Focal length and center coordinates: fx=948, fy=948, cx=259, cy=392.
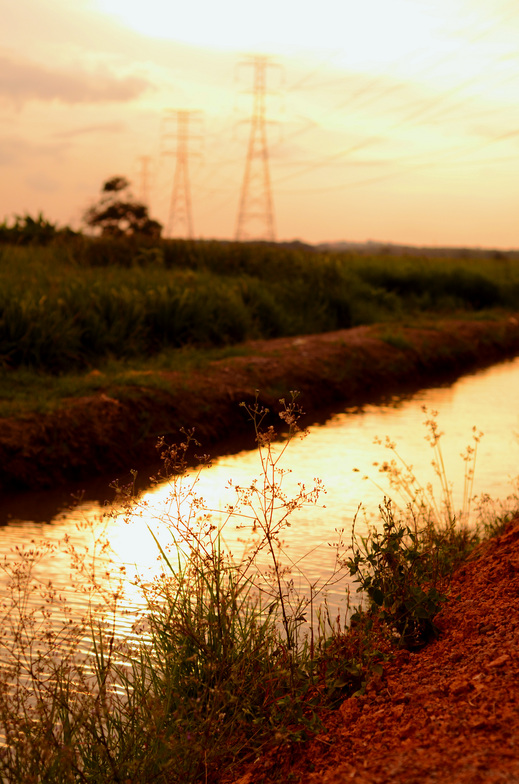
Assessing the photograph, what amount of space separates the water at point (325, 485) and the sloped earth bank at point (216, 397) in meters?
0.51

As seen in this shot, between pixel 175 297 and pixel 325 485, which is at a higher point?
pixel 175 297

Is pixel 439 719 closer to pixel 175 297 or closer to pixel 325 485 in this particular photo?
pixel 325 485

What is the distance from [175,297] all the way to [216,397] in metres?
2.98

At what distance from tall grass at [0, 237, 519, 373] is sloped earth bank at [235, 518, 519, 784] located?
6.63m

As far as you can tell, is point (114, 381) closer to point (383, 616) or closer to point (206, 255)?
point (383, 616)

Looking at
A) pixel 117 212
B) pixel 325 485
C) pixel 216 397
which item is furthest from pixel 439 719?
pixel 117 212

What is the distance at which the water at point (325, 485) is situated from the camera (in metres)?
4.56

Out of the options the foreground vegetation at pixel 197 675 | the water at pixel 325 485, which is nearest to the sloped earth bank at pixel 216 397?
the water at pixel 325 485

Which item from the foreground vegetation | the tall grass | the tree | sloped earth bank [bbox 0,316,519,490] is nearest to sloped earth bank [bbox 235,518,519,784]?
the foreground vegetation

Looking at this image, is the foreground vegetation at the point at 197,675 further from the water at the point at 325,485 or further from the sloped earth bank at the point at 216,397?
the sloped earth bank at the point at 216,397

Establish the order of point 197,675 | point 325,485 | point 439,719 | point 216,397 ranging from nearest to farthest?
point 439,719 < point 197,675 < point 325,485 < point 216,397

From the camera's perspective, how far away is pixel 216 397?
8.89m

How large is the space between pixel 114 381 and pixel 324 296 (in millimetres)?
7839

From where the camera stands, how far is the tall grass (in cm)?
981
